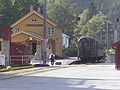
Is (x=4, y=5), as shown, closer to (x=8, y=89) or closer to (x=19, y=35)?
(x=19, y=35)

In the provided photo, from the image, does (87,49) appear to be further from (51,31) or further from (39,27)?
(39,27)

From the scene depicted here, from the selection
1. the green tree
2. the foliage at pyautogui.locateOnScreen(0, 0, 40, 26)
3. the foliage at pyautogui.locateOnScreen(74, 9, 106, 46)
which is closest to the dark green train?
the foliage at pyautogui.locateOnScreen(0, 0, 40, 26)

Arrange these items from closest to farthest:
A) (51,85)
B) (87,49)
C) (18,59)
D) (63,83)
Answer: (51,85), (63,83), (18,59), (87,49)

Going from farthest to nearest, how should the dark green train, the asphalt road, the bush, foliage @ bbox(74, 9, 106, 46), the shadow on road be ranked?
foliage @ bbox(74, 9, 106, 46) < the bush < the dark green train < the asphalt road < the shadow on road

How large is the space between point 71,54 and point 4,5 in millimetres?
19159

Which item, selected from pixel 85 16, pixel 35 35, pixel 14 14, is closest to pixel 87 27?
pixel 85 16

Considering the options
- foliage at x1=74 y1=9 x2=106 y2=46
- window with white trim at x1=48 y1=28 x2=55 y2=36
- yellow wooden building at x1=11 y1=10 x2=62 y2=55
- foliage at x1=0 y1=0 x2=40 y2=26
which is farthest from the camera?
foliage at x1=74 y1=9 x2=106 y2=46

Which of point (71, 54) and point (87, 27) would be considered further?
point (87, 27)

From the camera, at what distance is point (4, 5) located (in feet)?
265

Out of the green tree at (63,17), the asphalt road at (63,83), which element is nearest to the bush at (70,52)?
the green tree at (63,17)

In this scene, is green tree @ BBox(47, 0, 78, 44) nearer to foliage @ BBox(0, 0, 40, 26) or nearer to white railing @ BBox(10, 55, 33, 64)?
foliage @ BBox(0, 0, 40, 26)

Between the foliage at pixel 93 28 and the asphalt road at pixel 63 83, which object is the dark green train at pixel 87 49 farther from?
the foliage at pixel 93 28

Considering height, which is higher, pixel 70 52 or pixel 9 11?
pixel 9 11

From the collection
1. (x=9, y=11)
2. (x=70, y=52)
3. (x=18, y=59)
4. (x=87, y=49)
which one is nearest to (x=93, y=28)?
(x=70, y=52)
